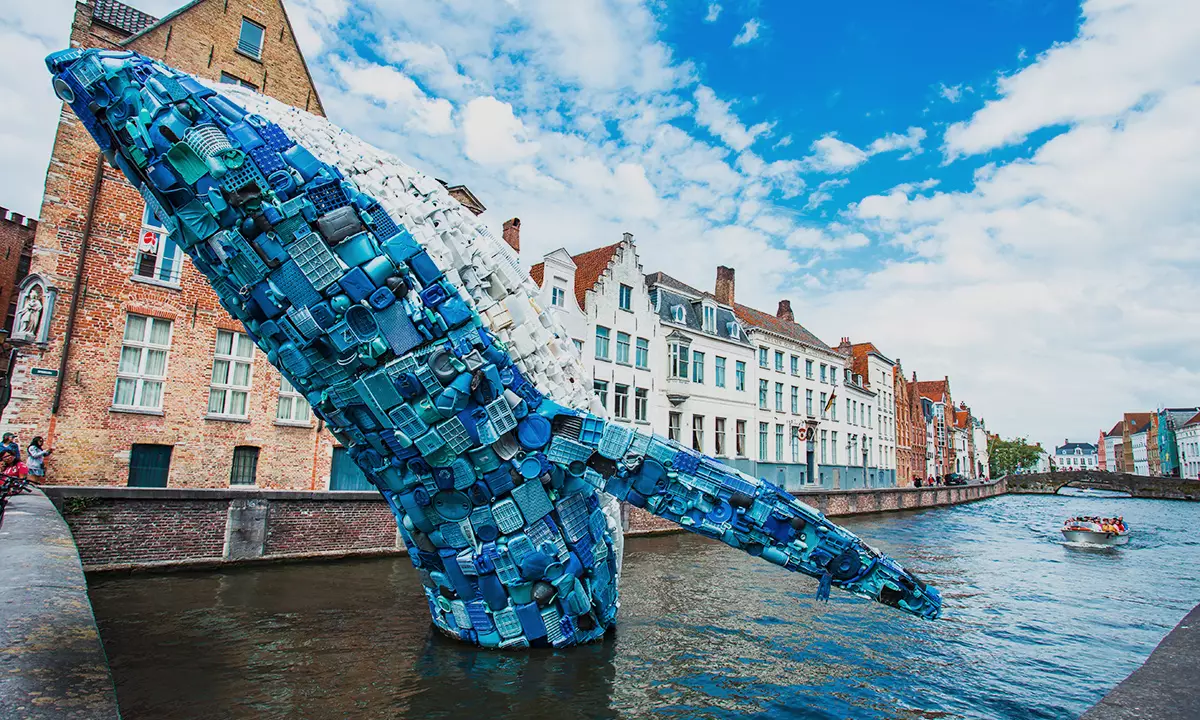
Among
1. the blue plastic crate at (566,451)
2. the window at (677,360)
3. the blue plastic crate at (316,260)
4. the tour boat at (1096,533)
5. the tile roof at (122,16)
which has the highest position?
the tile roof at (122,16)

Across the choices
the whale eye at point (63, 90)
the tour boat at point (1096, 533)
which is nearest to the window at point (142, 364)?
the whale eye at point (63, 90)

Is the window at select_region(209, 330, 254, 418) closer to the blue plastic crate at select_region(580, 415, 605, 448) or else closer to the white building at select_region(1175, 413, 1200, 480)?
the blue plastic crate at select_region(580, 415, 605, 448)

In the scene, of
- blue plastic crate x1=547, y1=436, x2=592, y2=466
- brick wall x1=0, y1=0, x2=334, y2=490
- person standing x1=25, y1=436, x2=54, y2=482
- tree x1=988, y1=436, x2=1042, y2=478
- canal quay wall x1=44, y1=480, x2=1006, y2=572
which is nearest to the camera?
blue plastic crate x1=547, y1=436, x2=592, y2=466

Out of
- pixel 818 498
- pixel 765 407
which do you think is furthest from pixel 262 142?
pixel 765 407

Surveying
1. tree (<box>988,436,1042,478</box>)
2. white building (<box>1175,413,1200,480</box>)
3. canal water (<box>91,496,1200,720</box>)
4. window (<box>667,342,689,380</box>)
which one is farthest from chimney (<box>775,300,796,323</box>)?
tree (<box>988,436,1042,478</box>)

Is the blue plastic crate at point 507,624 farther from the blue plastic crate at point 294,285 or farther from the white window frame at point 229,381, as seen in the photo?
the white window frame at point 229,381

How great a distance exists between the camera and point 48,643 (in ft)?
12.9

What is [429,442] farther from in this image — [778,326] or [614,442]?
[778,326]

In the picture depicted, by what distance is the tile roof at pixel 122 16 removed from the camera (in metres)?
17.7

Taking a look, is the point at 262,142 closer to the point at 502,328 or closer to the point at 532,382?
the point at 502,328

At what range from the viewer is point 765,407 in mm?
37531

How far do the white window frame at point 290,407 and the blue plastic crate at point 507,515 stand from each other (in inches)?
548

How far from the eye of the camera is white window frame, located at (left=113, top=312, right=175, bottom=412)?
54.3ft

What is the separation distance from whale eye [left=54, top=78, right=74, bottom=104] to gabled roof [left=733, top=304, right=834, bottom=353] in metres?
34.1
